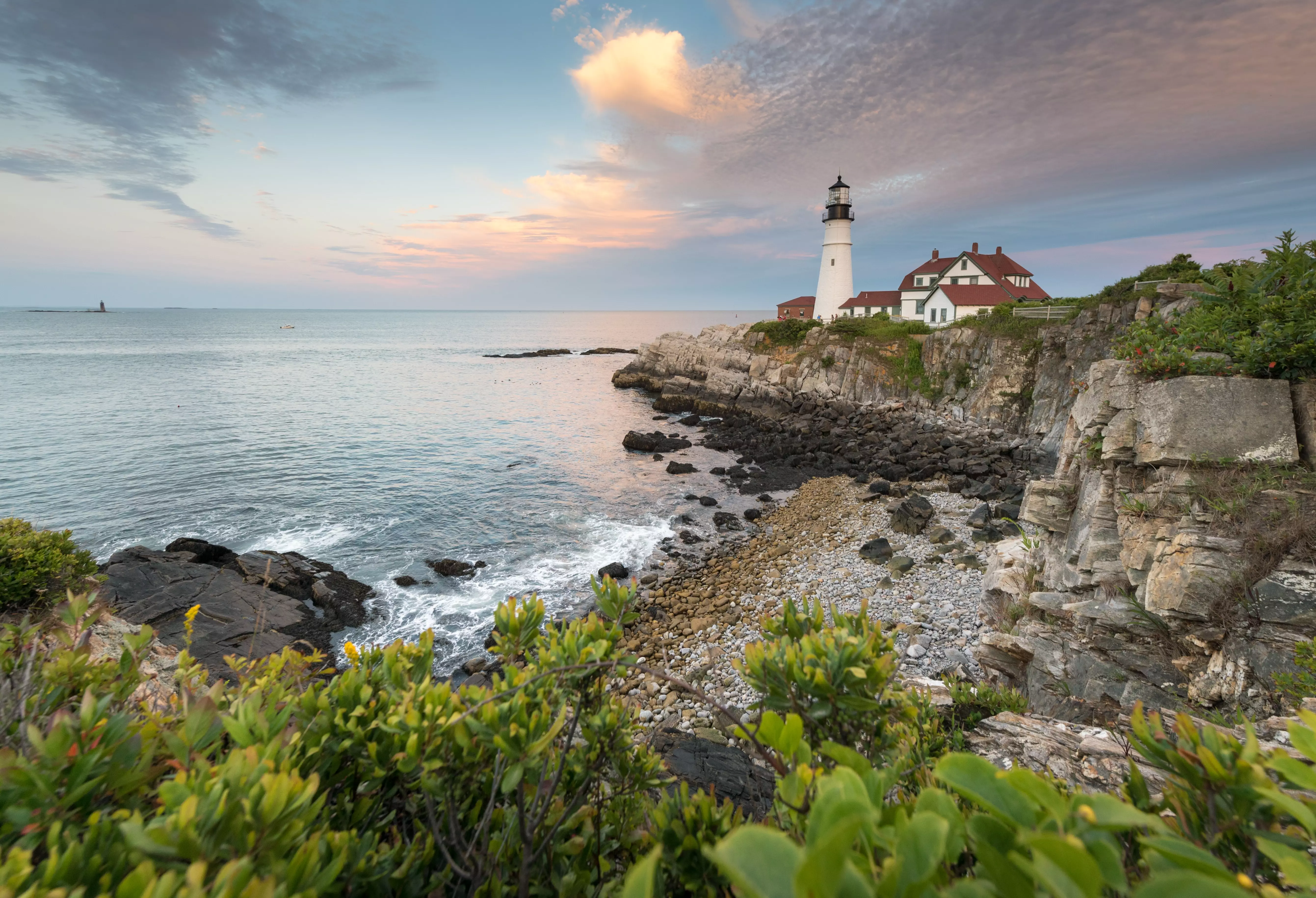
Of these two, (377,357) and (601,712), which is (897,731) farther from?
(377,357)

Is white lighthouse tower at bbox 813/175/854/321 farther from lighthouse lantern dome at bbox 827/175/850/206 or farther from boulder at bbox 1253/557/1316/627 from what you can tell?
boulder at bbox 1253/557/1316/627

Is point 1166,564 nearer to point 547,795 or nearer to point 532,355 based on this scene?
point 547,795

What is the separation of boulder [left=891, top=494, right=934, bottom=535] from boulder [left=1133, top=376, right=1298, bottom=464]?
1278cm

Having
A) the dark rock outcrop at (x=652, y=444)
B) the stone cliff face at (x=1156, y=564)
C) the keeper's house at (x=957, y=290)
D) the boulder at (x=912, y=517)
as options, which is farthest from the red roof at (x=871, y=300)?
the stone cliff face at (x=1156, y=564)

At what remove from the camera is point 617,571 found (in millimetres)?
18625

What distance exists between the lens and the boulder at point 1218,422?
7.34 metres

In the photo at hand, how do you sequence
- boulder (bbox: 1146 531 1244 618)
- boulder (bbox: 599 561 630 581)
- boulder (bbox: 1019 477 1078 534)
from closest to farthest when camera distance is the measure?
boulder (bbox: 1146 531 1244 618), boulder (bbox: 1019 477 1078 534), boulder (bbox: 599 561 630 581)

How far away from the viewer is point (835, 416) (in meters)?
38.8

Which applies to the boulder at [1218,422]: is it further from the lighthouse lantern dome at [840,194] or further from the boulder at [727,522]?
the lighthouse lantern dome at [840,194]

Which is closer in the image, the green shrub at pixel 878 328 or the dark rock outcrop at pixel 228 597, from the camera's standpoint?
the dark rock outcrop at pixel 228 597

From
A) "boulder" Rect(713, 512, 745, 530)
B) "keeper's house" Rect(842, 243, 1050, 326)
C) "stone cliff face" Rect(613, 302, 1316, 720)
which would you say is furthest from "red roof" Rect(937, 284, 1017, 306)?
"stone cliff face" Rect(613, 302, 1316, 720)

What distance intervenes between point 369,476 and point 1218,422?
32.4 meters

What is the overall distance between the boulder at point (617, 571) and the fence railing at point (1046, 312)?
3166 centimetres

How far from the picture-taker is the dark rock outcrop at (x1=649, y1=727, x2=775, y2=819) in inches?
Answer: 282
